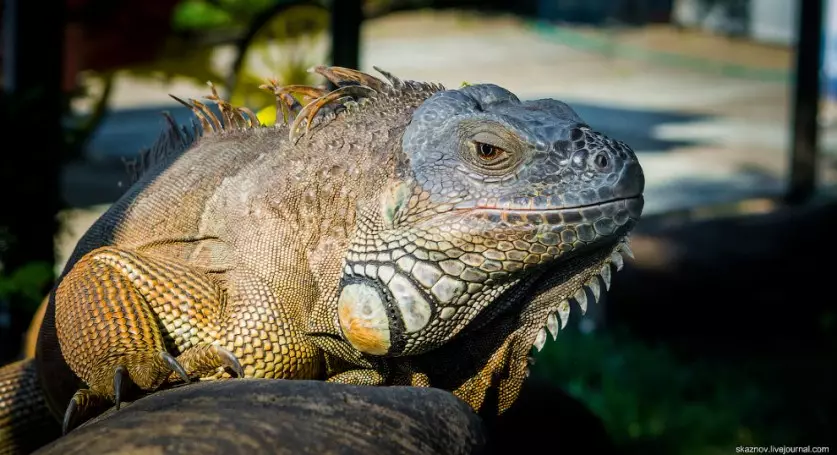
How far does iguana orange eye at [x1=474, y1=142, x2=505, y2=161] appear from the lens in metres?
2.44

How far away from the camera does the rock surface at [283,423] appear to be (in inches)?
79.8

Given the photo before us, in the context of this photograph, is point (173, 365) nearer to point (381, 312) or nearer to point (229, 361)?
point (229, 361)

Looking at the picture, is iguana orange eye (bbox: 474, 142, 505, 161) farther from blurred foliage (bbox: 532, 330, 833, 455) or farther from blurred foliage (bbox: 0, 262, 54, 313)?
blurred foliage (bbox: 0, 262, 54, 313)

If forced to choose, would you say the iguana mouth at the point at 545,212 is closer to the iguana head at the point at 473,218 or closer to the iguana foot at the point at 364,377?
the iguana head at the point at 473,218

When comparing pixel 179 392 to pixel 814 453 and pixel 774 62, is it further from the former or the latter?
pixel 774 62

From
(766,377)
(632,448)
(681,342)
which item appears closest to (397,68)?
(681,342)

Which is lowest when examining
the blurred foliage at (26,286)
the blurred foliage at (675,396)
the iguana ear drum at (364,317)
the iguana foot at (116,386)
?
the blurred foliage at (675,396)

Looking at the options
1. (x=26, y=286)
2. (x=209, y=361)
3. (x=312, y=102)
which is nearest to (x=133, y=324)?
(x=209, y=361)

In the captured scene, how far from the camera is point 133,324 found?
8.39 ft

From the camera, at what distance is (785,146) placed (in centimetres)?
1145

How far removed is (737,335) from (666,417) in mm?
2441

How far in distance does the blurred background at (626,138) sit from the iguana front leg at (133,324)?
3.25ft

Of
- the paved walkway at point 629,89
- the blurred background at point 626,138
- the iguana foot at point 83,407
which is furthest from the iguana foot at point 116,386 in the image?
the paved walkway at point 629,89

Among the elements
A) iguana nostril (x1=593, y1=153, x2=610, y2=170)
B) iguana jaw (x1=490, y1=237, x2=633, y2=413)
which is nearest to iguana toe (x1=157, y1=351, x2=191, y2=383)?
iguana jaw (x1=490, y1=237, x2=633, y2=413)
